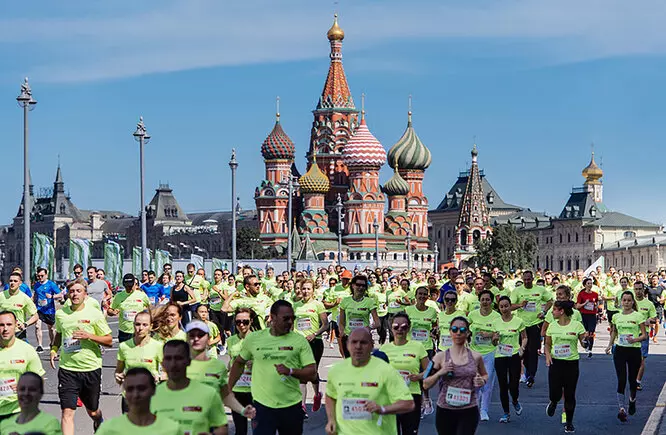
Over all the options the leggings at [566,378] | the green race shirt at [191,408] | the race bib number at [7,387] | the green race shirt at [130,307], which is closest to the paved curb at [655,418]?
the leggings at [566,378]

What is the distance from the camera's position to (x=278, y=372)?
33.2ft

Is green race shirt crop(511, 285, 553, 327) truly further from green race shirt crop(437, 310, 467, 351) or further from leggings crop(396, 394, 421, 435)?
leggings crop(396, 394, 421, 435)

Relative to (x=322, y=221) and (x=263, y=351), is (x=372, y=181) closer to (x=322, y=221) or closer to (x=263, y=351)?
(x=322, y=221)

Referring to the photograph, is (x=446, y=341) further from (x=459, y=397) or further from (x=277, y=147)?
(x=277, y=147)

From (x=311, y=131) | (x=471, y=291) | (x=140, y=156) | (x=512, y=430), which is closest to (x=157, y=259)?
(x=140, y=156)

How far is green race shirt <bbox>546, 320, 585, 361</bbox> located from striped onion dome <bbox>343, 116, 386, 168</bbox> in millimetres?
112348

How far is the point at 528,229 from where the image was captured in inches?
7702

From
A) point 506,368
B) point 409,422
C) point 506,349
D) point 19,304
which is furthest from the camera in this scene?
point 19,304

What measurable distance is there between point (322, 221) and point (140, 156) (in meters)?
89.7

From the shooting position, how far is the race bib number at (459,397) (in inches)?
420

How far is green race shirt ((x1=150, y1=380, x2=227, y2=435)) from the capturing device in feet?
26.6

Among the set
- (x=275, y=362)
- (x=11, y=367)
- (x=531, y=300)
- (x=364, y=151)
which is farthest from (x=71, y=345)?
(x=364, y=151)

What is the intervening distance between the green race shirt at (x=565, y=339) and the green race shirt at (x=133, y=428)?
810cm

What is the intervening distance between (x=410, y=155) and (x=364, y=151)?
15.5 meters
